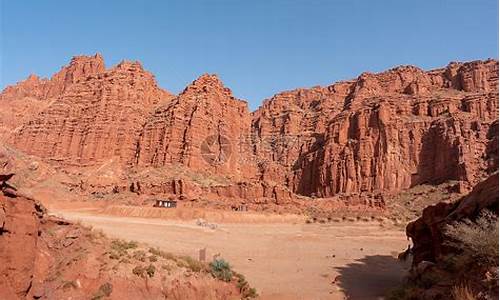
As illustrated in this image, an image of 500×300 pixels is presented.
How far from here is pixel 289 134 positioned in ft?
376

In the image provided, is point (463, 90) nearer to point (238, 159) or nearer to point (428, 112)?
point (428, 112)

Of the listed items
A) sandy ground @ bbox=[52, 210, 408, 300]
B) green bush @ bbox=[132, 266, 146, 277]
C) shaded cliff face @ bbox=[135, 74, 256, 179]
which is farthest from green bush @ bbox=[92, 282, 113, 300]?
shaded cliff face @ bbox=[135, 74, 256, 179]

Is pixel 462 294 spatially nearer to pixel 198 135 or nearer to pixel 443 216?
pixel 443 216

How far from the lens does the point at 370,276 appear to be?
17922 millimetres

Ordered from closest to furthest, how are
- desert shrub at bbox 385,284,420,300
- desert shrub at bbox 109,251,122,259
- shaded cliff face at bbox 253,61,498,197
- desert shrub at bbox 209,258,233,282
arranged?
desert shrub at bbox 385,284,420,300 < desert shrub at bbox 109,251,122,259 < desert shrub at bbox 209,258,233,282 < shaded cliff face at bbox 253,61,498,197

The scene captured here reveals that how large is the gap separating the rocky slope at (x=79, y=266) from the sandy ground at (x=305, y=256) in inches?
120

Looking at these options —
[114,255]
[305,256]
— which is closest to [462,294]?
[114,255]

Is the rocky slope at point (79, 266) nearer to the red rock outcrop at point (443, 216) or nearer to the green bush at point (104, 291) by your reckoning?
the green bush at point (104, 291)

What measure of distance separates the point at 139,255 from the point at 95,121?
8118cm

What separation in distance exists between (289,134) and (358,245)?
84.6 meters

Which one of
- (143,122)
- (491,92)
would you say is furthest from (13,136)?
(491,92)

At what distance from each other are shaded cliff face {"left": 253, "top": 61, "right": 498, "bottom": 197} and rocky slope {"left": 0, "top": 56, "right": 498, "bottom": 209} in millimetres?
240

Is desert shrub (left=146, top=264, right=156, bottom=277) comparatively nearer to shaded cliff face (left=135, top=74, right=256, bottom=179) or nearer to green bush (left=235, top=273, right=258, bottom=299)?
green bush (left=235, top=273, right=258, bottom=299)

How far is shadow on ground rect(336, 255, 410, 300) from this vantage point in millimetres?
14741
